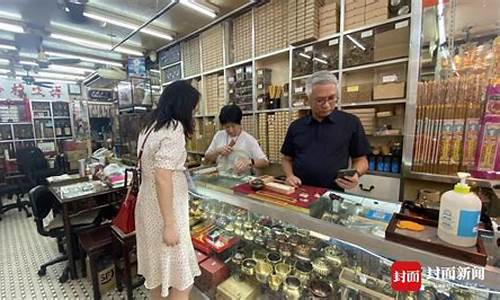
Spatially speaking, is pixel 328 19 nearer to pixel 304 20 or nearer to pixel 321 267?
pixel 304 20

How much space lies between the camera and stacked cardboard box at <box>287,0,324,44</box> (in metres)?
2.75

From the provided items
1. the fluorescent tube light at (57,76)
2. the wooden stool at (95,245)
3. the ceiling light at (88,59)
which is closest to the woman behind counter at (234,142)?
the wooden stool at (95,245)

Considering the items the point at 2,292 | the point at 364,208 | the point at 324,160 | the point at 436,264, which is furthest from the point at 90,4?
the point at 436,264

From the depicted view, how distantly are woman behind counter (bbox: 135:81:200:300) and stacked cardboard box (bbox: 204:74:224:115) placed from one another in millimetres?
2766

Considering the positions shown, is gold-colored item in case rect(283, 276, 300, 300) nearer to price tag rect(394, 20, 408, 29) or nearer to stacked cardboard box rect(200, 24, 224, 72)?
price tag rect(394, 20, 408, 29)

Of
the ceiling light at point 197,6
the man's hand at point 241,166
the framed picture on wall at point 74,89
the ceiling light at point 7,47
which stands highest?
the ceiling light at point 197,6

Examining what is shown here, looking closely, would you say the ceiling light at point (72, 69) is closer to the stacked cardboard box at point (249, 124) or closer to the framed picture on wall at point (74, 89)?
the framed picture on wall at point (74, 89)

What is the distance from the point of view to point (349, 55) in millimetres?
2664

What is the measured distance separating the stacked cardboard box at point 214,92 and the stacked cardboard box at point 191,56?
1.14ft

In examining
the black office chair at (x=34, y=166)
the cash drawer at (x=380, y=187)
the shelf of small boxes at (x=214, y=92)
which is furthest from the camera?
the black office chair at (x=34, y=166)

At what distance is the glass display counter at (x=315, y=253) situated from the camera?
2.68 feet

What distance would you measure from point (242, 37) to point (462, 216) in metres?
3.63

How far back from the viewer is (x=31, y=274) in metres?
2.68

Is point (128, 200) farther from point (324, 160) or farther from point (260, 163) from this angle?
point (324, 160)
